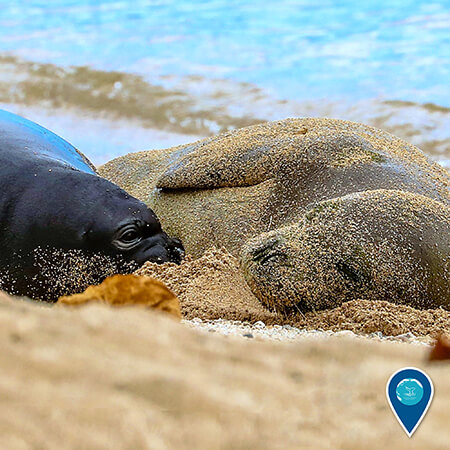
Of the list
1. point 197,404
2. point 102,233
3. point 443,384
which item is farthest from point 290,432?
point 102,233

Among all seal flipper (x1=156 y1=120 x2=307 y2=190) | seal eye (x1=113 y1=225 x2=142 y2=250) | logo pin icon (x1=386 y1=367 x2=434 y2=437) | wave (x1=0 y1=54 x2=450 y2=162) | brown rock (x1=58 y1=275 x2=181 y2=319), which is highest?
logo pin icon (x1=386 y1=367 x2=434 y2=437)

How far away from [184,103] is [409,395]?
9252mm

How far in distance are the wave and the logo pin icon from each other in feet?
25.5

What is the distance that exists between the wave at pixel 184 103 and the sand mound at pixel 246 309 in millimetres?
6222

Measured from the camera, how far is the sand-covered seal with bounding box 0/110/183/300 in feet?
9.81

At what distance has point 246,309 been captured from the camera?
267 cm

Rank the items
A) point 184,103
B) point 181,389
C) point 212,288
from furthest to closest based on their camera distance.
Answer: point 184,103 < point 212,288 < point 181,389

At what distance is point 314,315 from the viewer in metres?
2.62

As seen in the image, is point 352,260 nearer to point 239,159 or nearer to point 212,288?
point 212,288

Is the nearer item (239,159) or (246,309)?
(246,309)

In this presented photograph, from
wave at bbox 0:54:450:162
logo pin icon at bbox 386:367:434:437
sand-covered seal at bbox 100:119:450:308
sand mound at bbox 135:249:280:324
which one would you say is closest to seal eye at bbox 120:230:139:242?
sand mound at bbox 135:249:280:324

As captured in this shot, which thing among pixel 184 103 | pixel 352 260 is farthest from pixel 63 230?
pixel 184 103

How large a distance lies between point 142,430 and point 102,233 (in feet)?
6.92

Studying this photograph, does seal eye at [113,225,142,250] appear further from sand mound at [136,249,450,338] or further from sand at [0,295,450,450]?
sand at [0,295,450,450]
